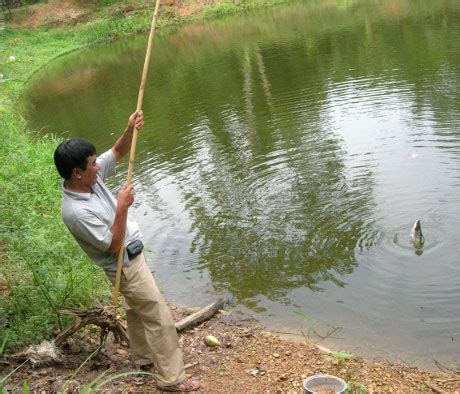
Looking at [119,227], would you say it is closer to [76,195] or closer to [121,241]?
[121,241]

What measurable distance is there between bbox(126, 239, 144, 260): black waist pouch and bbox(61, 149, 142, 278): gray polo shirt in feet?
0.09

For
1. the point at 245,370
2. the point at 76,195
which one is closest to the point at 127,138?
the point at 76,195

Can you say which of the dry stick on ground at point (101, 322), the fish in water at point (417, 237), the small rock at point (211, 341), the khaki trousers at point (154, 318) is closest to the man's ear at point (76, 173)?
the khaki trousers at point (154, 318)

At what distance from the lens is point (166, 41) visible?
97.8 ft

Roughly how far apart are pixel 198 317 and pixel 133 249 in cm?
167

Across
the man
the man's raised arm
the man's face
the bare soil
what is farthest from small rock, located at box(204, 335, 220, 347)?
the man's face

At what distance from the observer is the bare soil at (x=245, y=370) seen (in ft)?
13.0

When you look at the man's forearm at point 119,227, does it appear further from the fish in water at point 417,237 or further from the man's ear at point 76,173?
the fish in water at point 417,237

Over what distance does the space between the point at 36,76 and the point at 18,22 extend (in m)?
18.1

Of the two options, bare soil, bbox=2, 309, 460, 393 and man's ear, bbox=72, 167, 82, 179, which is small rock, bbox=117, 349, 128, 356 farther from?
man's ear, bbox=72, 167, 82, 179

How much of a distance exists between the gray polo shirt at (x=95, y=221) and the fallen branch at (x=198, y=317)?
1412 millimetres

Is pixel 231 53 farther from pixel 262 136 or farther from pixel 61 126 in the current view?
pixel 262 136

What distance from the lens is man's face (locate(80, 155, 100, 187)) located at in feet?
11.7

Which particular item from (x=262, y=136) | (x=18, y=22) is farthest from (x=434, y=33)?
(x=18, y=22)
